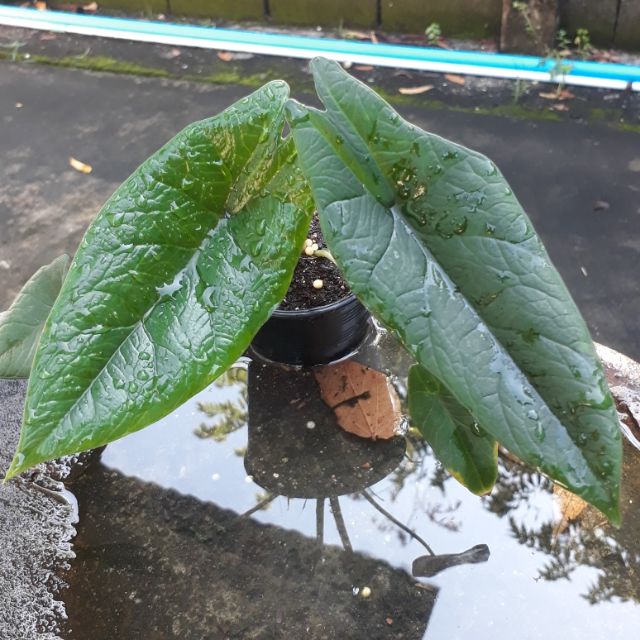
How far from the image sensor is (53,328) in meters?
0.87

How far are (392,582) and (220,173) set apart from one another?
0.66m

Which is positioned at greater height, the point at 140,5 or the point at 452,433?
the point at 140,5

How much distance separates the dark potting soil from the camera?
1282 mm

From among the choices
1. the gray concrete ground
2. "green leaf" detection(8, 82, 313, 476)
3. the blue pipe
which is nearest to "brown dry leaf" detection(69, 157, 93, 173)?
the gray concrete ground

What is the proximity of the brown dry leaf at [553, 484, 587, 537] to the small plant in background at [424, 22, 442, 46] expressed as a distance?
7.92 ft

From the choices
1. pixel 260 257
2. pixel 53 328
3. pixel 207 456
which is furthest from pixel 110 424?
pixel 207 456

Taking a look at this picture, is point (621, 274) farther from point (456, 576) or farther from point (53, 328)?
point (53, 328)

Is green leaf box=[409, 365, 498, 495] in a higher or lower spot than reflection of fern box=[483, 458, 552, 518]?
higher

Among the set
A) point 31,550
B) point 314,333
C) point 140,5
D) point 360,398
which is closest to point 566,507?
point 360,398

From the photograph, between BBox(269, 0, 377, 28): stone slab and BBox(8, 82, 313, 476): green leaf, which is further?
BBox(269, 0, 377, 28): stone slab

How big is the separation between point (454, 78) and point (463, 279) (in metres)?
2.23

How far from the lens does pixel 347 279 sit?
0.79 metres

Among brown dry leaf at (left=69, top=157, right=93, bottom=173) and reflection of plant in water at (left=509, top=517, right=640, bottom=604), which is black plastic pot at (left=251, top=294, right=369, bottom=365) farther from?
brown dry leaf at (left=69, top=157, right=93, bottom=173)

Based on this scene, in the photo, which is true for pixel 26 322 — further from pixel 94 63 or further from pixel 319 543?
pixel 94 63
